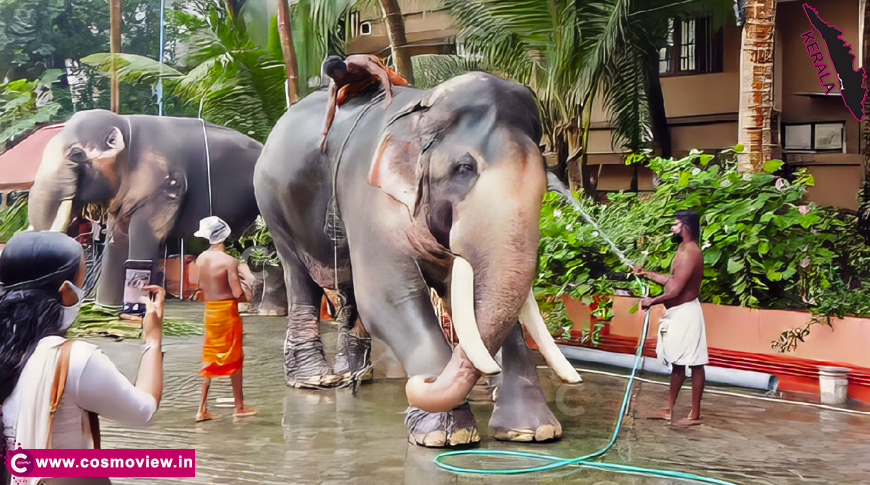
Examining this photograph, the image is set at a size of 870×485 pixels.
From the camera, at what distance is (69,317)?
3111 millimetres

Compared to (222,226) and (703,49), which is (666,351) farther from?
(222,226)

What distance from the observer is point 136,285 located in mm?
4277

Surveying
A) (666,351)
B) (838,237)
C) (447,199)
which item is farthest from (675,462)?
(838,237)

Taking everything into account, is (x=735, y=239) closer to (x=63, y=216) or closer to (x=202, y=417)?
(x=202, y=417)

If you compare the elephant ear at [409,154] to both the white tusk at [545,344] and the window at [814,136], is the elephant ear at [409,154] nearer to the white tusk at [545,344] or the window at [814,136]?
the white tusk at [545,344]

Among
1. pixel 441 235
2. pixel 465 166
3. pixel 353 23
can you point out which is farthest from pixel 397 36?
pixel 441 235

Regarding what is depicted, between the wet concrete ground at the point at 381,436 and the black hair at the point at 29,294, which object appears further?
the wet concrete ground at the point at 381,436

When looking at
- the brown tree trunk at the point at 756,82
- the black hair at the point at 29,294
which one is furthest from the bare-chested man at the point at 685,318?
the black hair at the point at 29,294

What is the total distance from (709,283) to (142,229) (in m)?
3.40

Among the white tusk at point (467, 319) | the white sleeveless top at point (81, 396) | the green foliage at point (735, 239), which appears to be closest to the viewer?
the white sleeveless top at point (81, 396)

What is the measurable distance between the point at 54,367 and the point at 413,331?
1.57 metres

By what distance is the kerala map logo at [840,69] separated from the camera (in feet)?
17.9

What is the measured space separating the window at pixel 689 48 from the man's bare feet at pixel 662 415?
1.88 metres

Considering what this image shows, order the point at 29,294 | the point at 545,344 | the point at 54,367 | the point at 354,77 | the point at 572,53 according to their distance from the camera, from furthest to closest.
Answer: the point at 572,53, the point at 354,77, the point at 545,344, the point at 29,294, the point at 54,367
